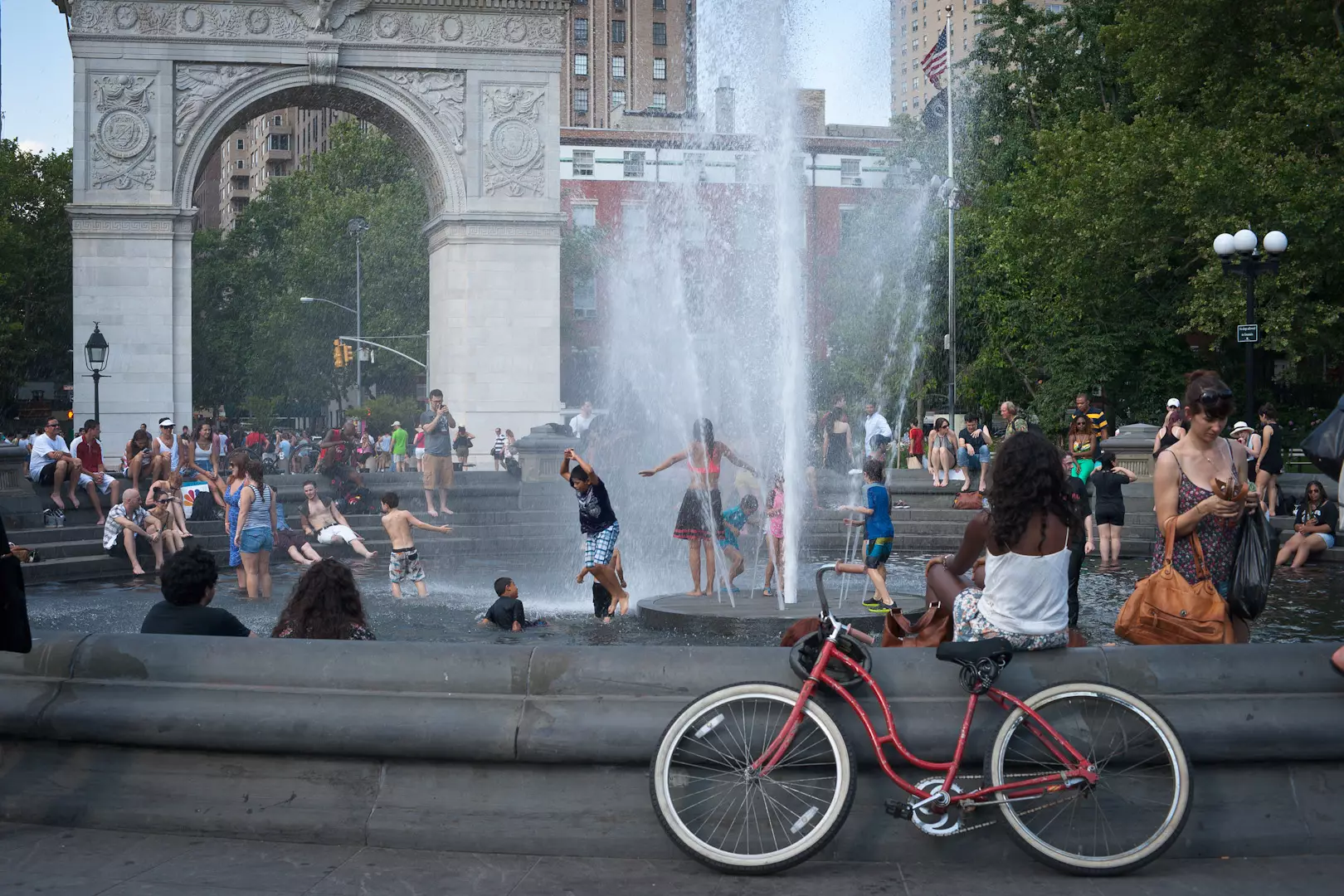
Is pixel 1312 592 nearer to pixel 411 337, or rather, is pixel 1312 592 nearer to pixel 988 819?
pixel 988 819

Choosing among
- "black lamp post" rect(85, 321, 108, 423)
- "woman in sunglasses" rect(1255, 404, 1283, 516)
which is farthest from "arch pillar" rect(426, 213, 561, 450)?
"woman in sunglasses" rect(1255, 404, 1283, 516)

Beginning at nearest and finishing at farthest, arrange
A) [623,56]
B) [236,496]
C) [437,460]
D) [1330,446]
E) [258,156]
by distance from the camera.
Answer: [1330,446]
[236,496]
[437,460]
[623,56]
[258,156]

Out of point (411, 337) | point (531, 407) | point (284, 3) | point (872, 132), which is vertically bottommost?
point (531, 407)

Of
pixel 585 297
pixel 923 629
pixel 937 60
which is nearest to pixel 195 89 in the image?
pixel 937 60

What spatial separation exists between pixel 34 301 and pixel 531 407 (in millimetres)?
42938

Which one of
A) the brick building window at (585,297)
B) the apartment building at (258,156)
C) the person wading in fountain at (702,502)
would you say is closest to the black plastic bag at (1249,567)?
the person wading in fountain at (702,502)

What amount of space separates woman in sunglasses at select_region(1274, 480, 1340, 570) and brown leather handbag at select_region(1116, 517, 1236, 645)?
446 inches

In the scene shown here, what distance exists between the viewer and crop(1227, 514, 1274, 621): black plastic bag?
602 cm

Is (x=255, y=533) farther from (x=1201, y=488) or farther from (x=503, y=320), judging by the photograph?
(x=503, y=320)

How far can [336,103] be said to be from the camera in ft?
112

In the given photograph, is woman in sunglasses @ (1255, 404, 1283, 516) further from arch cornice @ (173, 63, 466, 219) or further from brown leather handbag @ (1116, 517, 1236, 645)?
arch cornice @ (173, 63, 466, 219)

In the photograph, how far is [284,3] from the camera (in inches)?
1280

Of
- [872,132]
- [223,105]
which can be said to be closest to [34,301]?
[223,105]

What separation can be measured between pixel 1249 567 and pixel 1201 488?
0.39 m
